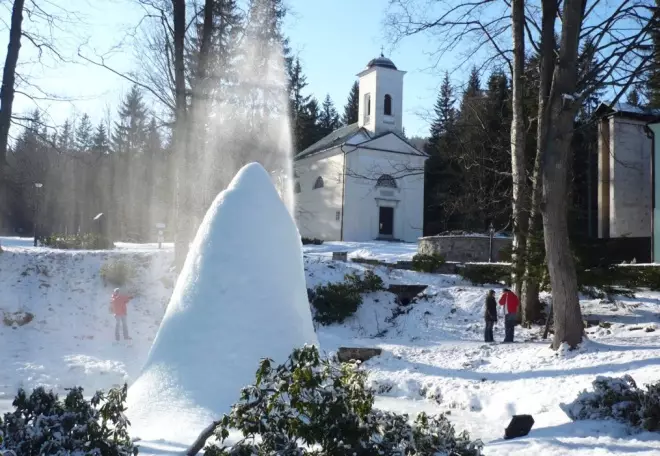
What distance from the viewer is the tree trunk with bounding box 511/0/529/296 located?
1406 centimetres

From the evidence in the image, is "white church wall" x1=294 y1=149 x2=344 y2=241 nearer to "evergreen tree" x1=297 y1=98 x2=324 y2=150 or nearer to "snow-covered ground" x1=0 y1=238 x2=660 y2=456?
"evergreen tree" x1=297 y1=98 x2=324 y2=150

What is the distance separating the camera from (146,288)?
18.2 metres

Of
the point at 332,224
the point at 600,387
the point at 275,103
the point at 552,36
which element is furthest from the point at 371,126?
the point at 600,387

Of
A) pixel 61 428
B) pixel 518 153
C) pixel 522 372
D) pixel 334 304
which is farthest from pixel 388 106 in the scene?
pixel 61 428

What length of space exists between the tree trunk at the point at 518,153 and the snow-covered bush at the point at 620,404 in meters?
6.43

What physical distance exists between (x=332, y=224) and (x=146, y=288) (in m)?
23.0

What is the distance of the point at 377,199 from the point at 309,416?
36.7 m

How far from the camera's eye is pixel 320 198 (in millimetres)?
42031

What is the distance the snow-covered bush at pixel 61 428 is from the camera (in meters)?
3.93

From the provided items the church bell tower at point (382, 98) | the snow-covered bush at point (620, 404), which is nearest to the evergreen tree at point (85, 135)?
the church bell tower at point (382, 98)

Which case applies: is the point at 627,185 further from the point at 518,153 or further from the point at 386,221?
the point at 386,221

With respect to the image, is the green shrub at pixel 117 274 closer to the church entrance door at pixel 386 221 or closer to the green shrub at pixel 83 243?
the green shrub at pixel 83 243

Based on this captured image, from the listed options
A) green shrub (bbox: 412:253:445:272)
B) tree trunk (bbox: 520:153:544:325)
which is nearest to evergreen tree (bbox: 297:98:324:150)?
green shrub (bbox: 412:253:445:272)

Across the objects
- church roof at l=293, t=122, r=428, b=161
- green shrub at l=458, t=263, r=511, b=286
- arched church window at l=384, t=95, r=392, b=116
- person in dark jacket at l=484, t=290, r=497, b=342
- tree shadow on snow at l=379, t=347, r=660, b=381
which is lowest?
tree shadow on snow at l=379, t=347, r=660, b=381
